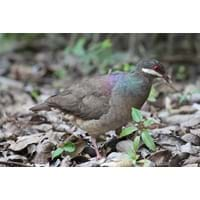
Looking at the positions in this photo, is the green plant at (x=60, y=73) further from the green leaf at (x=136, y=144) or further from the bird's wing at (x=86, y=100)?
the green leaf at (x=136, y=144)

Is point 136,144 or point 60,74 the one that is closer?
point 136,144

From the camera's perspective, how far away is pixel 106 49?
4.75 meters

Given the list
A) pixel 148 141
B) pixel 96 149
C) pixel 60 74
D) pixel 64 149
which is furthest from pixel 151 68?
pixel 60 74

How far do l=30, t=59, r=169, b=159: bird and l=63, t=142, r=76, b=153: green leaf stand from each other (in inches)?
3.9

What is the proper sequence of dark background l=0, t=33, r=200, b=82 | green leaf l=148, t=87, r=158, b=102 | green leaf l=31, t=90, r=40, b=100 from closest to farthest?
green leaf l=148, t=87, r=158, b=102
green leaf l=31, t=90, r=40, b=100
dark background l=0, t=33, r=200, b=82

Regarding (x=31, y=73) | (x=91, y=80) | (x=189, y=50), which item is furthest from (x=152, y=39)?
(x=91, y=80)

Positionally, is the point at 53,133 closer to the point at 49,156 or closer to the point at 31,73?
the point at 49,156

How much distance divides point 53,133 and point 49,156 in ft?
0.76

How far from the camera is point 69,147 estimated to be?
3.21 meters

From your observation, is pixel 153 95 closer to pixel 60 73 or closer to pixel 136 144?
pixel 136 144

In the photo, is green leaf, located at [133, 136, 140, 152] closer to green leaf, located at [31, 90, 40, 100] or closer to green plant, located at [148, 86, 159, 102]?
green plant, located at [148, 86, 159, 102]

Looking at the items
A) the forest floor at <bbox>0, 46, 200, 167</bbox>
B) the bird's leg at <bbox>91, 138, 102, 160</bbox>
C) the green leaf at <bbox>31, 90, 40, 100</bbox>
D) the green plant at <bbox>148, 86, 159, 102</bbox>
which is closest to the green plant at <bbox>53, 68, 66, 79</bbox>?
the forest floor at <bbox>0, 46, 200, 167</bbox>

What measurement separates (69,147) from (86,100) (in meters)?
0.24

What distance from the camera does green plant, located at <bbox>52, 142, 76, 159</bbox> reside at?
10.4 ft
